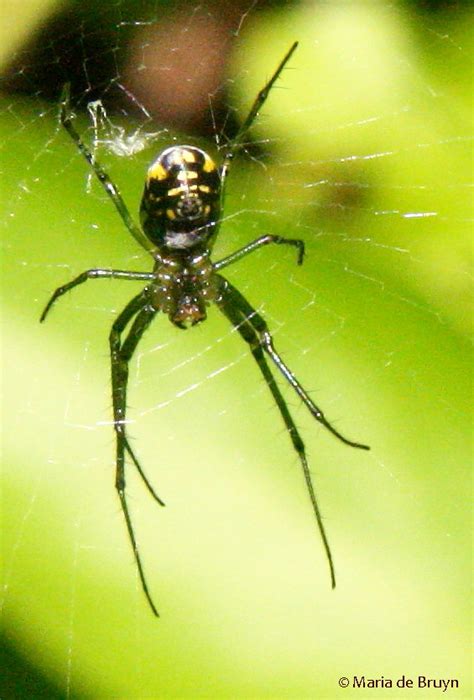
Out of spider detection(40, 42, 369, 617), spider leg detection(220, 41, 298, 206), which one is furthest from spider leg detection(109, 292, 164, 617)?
spider leg detection(220, 41, 298, 206)

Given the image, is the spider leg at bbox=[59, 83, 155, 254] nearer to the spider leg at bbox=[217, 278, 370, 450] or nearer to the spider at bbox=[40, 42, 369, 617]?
the spider at bbox=[40, 42, 369, 617]

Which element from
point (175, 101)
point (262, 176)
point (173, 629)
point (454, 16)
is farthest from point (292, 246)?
point (173, 629)

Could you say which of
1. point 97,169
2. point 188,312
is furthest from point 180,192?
A: point 188,312

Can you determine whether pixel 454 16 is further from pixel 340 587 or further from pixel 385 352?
pixel 340 587

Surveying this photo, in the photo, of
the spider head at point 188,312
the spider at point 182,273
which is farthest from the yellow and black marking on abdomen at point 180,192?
the spider head at point 188,312

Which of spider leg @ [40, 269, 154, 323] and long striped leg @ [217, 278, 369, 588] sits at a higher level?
spider leg @ [40, 269, 154, 323]

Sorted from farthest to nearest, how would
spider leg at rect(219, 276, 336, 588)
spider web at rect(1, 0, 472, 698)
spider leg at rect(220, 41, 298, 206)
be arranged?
spider leg at rect(220, 41, 298, 206) < spider leg at rect(219, 276, 336, 588) < spider web at rect(1, 0, 472, 698)

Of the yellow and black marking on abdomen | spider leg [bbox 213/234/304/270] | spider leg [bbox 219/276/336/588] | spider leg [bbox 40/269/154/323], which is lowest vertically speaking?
spider leg [bbox 219/276/336/588]
